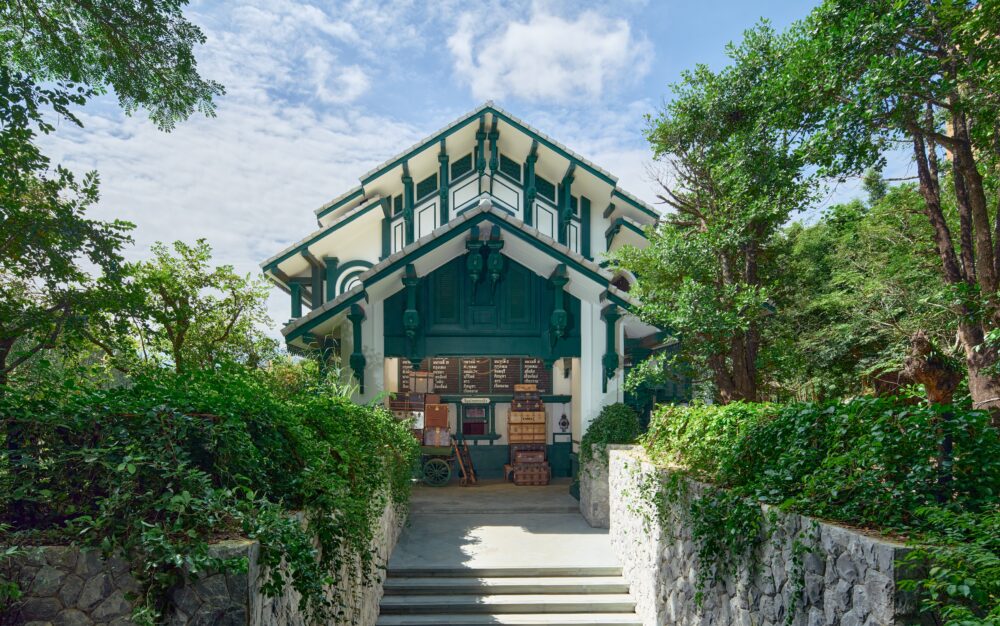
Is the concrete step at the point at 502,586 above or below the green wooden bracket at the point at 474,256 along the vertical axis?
below

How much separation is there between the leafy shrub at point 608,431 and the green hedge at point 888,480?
5570 mm

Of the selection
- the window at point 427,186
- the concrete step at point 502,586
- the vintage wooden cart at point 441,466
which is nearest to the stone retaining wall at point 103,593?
the concrete step at point 502,586

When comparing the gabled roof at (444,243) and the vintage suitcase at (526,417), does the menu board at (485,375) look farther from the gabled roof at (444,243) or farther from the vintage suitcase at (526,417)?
the gabled roof at (444,243)

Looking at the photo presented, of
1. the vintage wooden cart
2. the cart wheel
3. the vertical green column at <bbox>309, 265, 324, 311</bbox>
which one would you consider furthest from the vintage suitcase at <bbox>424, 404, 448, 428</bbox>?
the vertical green column at <bbox>309, 265, 324, 311</bbox>

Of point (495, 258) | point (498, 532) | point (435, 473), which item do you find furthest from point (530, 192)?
point (498, 532)

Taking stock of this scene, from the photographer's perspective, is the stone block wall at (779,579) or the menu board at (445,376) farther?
the menu board at (445,376)

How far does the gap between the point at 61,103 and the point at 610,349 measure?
10.7 metres

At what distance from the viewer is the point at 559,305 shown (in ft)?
42.7

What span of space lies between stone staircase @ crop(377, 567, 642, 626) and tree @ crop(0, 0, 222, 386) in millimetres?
6134

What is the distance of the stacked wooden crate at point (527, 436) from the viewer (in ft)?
48.3

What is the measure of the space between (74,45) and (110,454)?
7.70 m

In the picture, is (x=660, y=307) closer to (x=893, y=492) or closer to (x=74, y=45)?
(x=893, y=492)

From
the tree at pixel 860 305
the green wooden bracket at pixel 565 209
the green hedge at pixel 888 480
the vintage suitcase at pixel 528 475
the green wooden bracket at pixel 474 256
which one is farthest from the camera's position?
the green wooden bracket at pixel 565 209

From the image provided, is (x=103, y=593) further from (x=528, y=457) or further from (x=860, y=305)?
(x=860, y=305)
